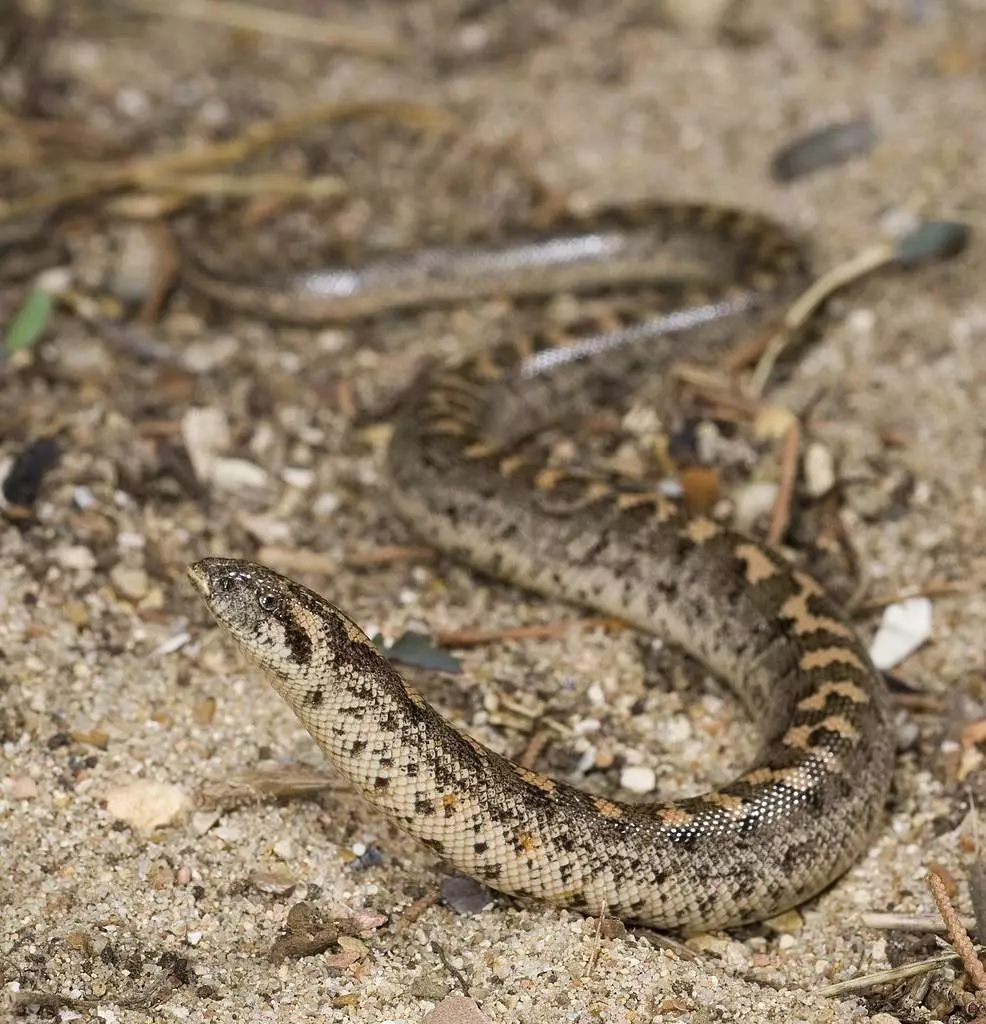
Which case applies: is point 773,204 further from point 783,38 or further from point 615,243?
point 783,38

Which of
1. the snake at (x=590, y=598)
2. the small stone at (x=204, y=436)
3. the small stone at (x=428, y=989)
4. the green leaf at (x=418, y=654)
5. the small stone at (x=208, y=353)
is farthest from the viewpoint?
the small stone at (x=208, y=353)

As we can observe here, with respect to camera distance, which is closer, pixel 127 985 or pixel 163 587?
pixel 127 985

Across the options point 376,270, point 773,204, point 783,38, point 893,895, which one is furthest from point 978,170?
point 893,895

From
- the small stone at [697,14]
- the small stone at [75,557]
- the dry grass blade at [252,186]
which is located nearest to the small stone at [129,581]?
the small stone at [75,557]

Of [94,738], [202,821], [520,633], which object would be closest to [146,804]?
[202,821]

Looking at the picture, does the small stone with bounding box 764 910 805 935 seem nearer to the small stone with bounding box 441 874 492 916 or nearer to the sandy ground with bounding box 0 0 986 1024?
the sandy ground with bounding box 0 0 986 1024

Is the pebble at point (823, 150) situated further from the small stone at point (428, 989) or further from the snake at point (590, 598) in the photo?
the small stone at point (428, 989)
